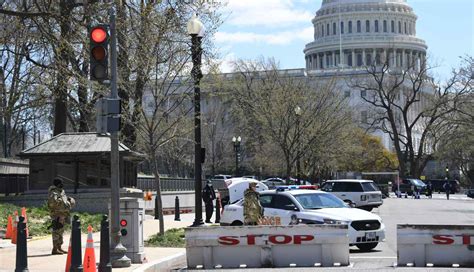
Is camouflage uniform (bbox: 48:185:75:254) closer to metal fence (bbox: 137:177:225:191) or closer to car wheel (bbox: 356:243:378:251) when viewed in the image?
car wheel (bbox: 356:243:378:251)

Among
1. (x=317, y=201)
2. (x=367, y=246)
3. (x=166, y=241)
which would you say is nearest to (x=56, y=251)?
(x=166, y=241)

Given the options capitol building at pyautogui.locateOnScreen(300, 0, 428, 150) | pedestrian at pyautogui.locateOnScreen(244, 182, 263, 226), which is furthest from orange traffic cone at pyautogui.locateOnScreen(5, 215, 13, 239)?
capitol building at pyautogui.locateOnScreen(300, 0, 428, 150)

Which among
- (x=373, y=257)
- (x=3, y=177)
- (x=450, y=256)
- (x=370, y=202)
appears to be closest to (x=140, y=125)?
(x=373, y=257)

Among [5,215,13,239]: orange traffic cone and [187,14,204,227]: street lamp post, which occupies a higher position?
[187,14,204,227]: street lamp post

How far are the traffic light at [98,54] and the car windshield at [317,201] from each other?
28.6ft

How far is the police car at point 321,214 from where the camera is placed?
20.6 m

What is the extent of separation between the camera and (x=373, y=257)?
18.9 m

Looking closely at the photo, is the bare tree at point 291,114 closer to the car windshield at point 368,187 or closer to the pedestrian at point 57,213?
the car windshield at point 368,187

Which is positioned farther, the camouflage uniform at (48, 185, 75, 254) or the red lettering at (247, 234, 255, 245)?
the camouflage uniform at (48, 185, 75, 254)

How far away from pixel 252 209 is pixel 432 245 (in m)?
5.64

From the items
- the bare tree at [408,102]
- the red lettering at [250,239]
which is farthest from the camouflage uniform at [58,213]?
the bare tree at [408,102]

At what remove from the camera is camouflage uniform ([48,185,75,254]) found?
18.2 metres

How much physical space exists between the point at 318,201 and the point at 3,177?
20048 millimetres

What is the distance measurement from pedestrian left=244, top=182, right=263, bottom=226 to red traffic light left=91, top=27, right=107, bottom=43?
7.38 metres
